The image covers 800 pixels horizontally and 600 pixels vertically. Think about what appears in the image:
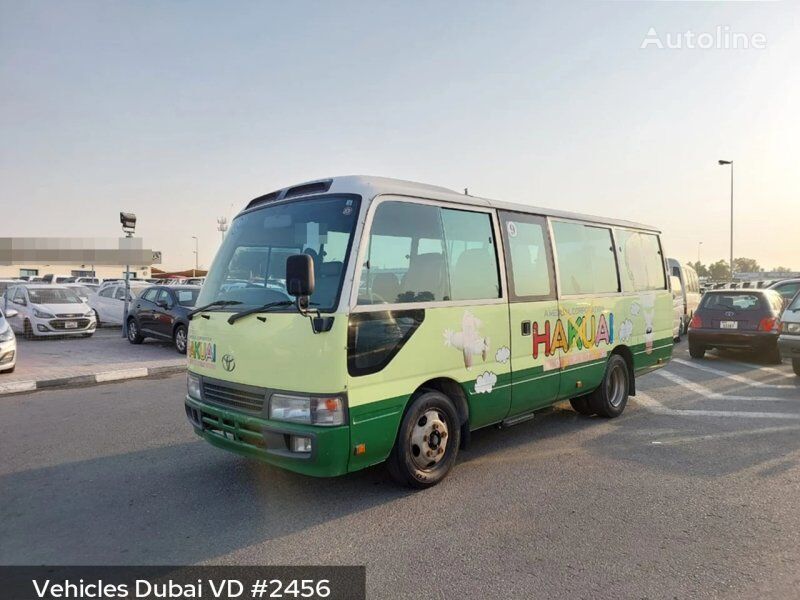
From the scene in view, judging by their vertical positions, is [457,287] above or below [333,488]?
above

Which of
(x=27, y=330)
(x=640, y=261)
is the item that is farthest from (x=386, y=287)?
(x=27, y=330)

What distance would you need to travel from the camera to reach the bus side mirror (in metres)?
3.63

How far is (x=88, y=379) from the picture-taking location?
979 centimetres

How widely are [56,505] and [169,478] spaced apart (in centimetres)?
85

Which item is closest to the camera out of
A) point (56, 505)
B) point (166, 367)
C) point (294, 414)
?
point (294, 414)

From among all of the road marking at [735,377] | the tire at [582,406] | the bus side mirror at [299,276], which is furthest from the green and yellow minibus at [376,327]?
the road marking at [735,377]

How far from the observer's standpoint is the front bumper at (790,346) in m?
9.50

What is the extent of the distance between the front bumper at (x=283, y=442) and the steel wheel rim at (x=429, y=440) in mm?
739

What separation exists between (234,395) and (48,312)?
14.2 meters

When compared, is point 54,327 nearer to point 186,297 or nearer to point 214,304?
point 186,297

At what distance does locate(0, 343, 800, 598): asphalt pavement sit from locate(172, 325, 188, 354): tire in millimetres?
6677

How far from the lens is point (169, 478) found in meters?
4.79

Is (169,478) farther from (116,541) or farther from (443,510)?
(443,510)

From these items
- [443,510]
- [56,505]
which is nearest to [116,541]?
[56,505]
